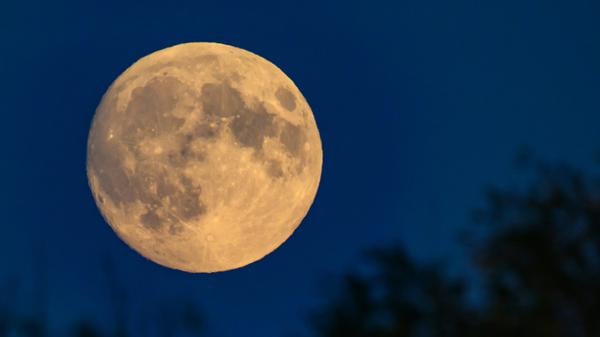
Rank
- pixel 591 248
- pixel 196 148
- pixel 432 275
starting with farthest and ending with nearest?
pixel 432 275
pixel 591 248
pixel 196 148

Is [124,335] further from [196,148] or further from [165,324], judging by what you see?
[196,148]

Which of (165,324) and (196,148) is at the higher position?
(165,324)

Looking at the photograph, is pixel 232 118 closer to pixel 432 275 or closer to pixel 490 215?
pixel 490 215

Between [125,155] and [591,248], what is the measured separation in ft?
31.7

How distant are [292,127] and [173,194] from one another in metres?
2.71

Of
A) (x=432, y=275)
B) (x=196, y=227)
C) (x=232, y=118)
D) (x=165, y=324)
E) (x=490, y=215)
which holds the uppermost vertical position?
(x=165, y=324)

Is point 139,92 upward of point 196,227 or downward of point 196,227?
upward

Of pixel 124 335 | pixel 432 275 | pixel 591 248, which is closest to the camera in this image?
pixel 591 248

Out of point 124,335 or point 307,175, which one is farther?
point 124,335

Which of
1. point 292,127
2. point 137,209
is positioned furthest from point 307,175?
point 137,209

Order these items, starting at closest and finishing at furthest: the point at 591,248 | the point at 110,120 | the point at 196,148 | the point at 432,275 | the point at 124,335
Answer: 1. the point at 196,148
2. the point at 110,120
3. the point at 591,248
4. the point at 432,275
5. the point at 124,335

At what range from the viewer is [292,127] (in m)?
15.9

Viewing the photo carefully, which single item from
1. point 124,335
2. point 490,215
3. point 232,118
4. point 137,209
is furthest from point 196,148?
point 124,335

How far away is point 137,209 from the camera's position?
50.5 ft
